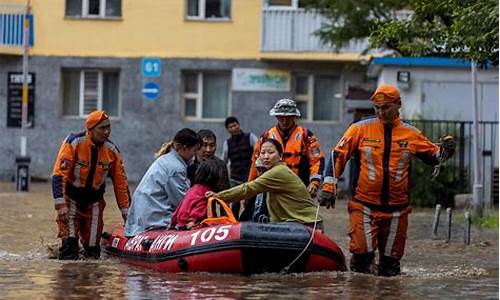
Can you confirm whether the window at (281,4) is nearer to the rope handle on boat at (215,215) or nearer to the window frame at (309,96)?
the window frame at (309,96)

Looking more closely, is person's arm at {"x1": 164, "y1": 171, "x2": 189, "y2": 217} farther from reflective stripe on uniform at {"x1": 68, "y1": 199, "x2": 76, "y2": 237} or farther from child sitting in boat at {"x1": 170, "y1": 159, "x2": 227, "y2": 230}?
reflective stripe on uniform at {"x1": 68, "y1": 199, "x2": 76, "y2": 237}

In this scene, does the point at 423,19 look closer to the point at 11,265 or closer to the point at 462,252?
the point at 462,252

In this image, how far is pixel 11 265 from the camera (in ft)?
46.4

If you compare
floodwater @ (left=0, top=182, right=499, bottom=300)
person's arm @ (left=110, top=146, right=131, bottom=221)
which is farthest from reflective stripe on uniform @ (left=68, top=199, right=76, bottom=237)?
person's arm @ (left=110, top=146, right=131, bottom=221)

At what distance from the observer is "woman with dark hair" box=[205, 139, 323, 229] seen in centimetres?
1295

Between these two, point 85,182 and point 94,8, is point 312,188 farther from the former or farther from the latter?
point 94,8

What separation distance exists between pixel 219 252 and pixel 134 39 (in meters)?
23.7

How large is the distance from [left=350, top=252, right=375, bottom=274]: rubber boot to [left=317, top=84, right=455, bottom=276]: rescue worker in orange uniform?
85 millimetres

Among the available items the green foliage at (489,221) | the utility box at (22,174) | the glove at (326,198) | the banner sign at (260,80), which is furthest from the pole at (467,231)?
the banner sign at (260,80)

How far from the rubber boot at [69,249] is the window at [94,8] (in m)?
22.1

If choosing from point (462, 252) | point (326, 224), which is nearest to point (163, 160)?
point (462, 252)

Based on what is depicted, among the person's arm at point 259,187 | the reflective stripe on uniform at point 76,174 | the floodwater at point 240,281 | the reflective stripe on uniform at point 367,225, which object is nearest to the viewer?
the floodwater at point 240,281

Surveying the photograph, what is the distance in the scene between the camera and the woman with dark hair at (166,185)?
552 inches

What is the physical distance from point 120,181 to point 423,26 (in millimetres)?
5324
